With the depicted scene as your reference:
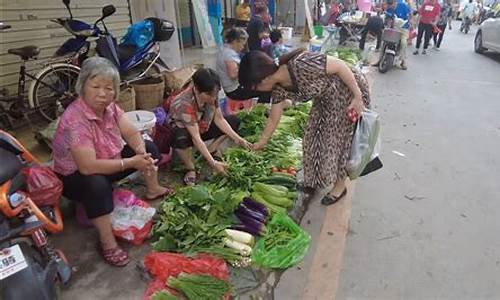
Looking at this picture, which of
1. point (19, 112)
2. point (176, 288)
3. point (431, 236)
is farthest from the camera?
point (19, 112)

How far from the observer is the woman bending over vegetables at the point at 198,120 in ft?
10.6

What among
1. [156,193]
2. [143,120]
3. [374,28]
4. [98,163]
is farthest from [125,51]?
[374,28]

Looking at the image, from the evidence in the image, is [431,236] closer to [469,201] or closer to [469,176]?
[469,201]

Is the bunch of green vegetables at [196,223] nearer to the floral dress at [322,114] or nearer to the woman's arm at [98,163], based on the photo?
the woman's arm at [98,163]

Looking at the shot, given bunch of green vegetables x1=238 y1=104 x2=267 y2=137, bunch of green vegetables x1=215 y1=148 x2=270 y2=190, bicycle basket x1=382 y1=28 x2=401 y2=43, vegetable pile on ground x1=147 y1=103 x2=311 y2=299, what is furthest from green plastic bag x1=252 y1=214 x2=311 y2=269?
bicycle basket x1=382 y1=28 x2=401 y2=43

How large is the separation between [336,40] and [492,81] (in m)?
5.42

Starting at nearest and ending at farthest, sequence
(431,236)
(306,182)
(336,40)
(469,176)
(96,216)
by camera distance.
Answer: (96,216) → (431,236) → (306,182) → (469,176) → (336,40)

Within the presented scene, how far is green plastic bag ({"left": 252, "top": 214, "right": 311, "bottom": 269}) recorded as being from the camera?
2469 mm

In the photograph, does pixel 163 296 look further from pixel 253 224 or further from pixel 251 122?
pixel 251 122

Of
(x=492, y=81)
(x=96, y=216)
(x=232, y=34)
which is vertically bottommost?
(x=492, y=81)

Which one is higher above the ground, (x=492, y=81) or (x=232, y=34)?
(x=232, y=34)

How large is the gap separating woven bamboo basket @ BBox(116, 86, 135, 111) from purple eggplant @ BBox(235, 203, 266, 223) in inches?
95.5

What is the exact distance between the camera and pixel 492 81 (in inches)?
326

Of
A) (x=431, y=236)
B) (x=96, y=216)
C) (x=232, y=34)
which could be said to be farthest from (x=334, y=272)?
(x=232, y=34)
